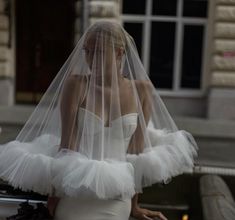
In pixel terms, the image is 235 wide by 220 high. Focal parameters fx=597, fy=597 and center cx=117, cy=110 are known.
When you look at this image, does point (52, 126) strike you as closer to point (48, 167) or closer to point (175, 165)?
point (48, 167)

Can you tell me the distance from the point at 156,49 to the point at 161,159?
31.7 feet

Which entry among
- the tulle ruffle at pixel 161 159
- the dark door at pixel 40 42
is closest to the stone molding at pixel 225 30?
the dark door at pixel 40 42

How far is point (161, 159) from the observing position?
2.61 meters

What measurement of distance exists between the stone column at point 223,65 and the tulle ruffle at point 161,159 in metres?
8.65

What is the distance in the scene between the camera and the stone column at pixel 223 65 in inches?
444

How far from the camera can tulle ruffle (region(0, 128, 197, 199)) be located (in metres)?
2.37

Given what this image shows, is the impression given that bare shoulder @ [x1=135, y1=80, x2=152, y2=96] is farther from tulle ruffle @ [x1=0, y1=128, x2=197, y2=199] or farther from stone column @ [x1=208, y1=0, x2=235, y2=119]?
stone column @ [x1=208, y1=0, x2=235, y2=119]

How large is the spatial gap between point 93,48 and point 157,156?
548 millimetres

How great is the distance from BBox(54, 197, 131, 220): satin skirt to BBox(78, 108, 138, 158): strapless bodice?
0.63ft

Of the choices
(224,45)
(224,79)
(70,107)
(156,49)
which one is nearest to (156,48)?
(156,49)

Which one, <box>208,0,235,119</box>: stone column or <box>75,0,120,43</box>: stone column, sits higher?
<box>75,0,120,43</box>: stone column

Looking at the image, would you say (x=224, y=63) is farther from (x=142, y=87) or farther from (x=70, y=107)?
(x=70, y=107)

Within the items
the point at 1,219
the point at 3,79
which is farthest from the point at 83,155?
the point at 3,79

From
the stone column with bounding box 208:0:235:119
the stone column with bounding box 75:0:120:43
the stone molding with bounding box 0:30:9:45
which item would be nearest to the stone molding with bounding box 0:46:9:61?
the stone molding with bounding box 0:30:9:45
